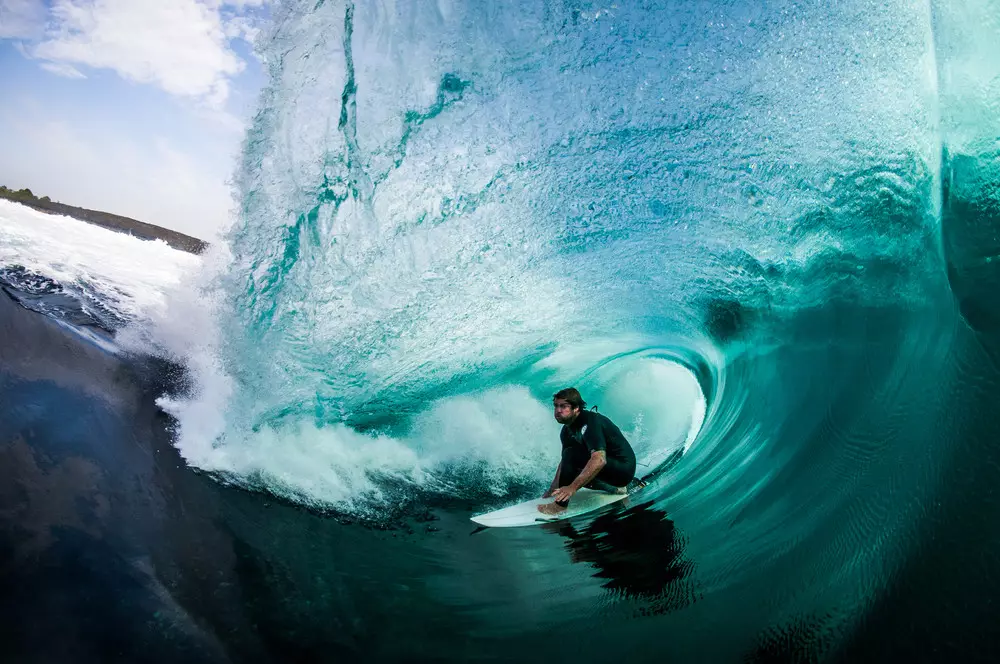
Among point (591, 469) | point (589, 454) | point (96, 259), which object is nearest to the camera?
point (591, 469)

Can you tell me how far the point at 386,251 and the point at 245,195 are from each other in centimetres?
114

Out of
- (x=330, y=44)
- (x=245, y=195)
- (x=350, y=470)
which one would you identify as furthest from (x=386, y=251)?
(x=350, y=470)

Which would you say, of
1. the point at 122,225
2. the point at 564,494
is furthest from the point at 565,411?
the point at 122,225

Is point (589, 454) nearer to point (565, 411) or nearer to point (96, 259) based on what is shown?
point (565, 411)

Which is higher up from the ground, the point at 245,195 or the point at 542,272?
the point at 542,272

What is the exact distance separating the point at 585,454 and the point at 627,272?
92.4 inches

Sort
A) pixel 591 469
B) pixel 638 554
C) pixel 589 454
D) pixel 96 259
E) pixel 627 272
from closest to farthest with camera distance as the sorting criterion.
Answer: pixel 638 554 < pixel 591 469 < pixel 589 454 < pixel 627 272 < pixel 96 259

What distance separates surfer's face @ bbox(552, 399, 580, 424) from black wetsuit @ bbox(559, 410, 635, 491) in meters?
0.05

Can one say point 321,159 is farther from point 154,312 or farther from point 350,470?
point 154,312

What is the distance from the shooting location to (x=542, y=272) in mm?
5016

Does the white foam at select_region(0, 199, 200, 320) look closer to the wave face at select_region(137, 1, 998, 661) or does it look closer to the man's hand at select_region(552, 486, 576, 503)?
the wave face at select_region(137, 1, 998, 661)

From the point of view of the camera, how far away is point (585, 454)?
3.82 meters

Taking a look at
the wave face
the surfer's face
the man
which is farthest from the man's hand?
the surfer's face

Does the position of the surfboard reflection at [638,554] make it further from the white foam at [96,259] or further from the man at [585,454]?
the white foam at [96,259]
